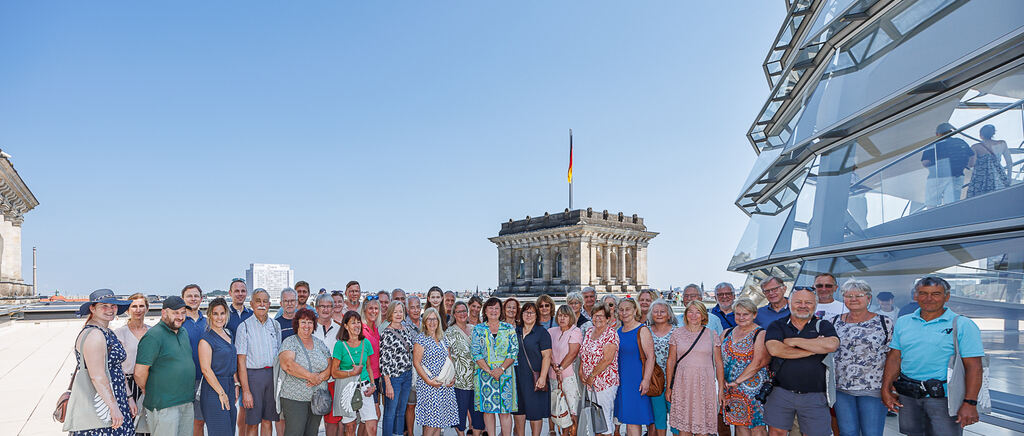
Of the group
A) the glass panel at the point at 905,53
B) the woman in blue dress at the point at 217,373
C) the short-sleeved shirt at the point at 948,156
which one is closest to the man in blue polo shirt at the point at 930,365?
the short-sleeved shirt at the point at 948,156

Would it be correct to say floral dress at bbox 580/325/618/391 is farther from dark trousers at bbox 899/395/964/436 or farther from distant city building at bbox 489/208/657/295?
distant city building at bbox 489/208/657/295

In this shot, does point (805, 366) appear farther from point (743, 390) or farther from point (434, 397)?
point (434, 397)

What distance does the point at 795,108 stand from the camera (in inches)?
419

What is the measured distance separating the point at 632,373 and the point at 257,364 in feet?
12.5

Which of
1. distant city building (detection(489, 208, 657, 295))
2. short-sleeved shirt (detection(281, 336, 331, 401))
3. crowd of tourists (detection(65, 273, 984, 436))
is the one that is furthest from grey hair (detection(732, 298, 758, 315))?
distant city building (detection(489, 208, 657, 295))

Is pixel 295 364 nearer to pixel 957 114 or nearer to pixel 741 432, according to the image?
pixel 741 432

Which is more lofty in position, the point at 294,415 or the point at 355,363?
the point at 355,363

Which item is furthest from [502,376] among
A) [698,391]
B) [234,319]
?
[234,319]

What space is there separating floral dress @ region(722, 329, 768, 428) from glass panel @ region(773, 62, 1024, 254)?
2.75 metres

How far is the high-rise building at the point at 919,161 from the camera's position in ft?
16.6

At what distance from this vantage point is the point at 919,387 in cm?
414

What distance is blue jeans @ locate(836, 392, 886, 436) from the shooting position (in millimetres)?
4406

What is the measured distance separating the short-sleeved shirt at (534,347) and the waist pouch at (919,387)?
3158mm

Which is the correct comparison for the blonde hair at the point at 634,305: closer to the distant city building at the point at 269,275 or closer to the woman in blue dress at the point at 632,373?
the woman in blue dress at the point at 632,373
